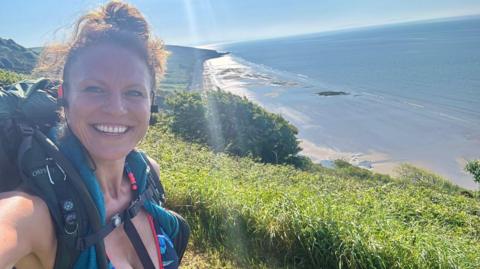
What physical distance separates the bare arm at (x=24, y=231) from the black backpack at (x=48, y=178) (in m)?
0.03

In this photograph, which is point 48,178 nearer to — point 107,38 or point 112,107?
point 112,107

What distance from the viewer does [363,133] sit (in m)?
36.7

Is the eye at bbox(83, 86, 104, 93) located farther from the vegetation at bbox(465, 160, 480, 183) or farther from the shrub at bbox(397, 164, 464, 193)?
the vegetation at bbox(465, 160, 480, 183)

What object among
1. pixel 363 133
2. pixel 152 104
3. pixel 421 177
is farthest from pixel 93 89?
pixel 363 133

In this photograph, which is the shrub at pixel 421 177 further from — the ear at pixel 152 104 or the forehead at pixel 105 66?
the forehead at pixel 105 66

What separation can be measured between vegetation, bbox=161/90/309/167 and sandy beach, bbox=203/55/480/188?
4610 mm

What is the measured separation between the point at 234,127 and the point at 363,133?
1565 centimetres

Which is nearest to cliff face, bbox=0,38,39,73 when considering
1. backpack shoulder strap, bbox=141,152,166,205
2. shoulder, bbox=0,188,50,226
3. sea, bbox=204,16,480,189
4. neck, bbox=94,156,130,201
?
sea, bbox=204,16,480,189

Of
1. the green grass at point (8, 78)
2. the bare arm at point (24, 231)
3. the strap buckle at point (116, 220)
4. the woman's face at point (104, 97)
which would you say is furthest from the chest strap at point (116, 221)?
the green grass at point (8, 78)

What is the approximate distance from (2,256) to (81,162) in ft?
1.40

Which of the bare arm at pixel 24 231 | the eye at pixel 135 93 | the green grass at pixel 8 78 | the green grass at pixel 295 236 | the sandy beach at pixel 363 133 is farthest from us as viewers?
the sandy beach at pixel 363 133

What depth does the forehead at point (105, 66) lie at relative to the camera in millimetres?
1666

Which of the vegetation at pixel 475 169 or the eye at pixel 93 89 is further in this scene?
the vegetation at pixel 475 169

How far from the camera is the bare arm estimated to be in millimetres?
1204
